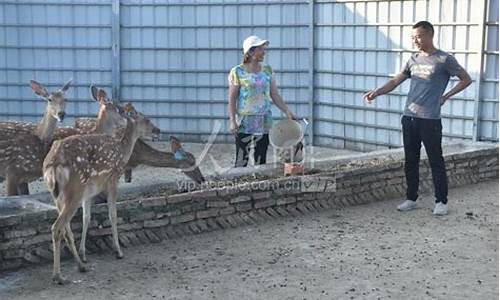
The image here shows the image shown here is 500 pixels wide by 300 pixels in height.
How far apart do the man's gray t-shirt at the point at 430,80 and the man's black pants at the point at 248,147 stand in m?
1.68

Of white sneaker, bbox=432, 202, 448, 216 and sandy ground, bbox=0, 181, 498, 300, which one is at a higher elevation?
white sneaker, bbox=432, 202, 448, 216

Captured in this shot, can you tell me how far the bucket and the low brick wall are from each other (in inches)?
10.5

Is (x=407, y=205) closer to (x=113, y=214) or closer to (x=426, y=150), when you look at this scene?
(x=426, y=150)

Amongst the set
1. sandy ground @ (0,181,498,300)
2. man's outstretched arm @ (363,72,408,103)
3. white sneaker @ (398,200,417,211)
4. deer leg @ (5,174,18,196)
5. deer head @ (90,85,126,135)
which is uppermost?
man's outstretched arm @ (363,72,408,103)

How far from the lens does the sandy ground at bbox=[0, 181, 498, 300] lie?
527cm

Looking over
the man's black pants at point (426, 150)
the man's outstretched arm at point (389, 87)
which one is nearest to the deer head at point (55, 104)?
the man's outstretched arm at point (389, 87)

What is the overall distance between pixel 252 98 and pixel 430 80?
1.82 meters

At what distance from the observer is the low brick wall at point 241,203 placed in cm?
579

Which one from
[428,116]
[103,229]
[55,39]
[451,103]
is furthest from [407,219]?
[55,39]

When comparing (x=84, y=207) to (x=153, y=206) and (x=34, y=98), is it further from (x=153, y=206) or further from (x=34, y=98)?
(x=34, y=98)

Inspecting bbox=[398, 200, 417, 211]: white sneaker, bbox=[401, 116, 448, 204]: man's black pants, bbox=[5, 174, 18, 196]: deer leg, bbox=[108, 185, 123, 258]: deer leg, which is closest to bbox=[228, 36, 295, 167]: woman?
bbox=[401, 116, 448, 204]: man's black pants

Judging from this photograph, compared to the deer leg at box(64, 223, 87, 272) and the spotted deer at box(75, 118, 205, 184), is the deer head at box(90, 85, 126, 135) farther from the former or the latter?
the deer leg at box(64, 223, 87, 272)

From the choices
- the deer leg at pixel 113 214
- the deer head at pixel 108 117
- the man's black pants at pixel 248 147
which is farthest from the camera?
the man's black pants at pixel 248 147

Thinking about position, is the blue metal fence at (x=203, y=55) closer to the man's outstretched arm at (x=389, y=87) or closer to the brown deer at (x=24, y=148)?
the man's outstretched arm at (x=389, y=87)
